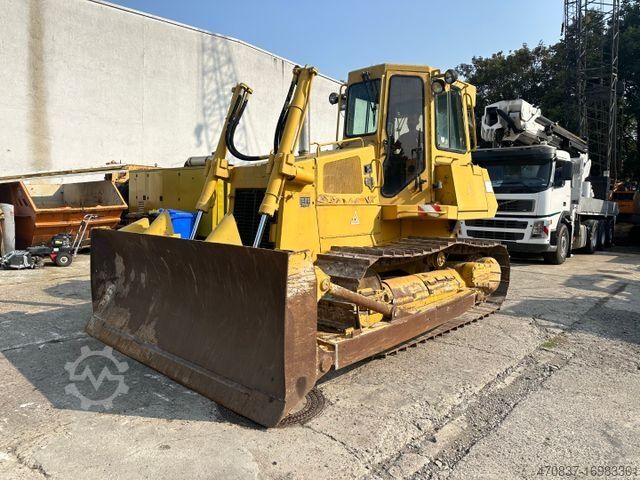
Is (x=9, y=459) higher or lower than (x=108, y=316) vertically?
lower

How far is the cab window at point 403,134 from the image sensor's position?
17.6ft

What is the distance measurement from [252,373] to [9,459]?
150 centimetres

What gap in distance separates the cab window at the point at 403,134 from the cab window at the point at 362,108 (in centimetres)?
18

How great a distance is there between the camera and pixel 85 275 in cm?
901

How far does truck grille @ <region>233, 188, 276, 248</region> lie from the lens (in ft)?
15.6

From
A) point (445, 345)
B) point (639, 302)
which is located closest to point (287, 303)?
point (445, 345)

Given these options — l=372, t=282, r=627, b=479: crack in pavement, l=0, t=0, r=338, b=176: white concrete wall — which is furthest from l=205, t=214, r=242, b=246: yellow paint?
l=0, t=0, r=338, b=176: white concrete wall

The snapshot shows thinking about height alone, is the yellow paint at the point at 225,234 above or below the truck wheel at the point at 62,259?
above

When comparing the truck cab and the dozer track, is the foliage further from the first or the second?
the dozer track

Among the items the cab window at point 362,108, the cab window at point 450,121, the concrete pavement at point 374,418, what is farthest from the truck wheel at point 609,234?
the cab window at point 362,108

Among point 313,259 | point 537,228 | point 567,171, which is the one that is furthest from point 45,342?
point 567,171

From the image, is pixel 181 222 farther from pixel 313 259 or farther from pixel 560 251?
→ pixel 560 251

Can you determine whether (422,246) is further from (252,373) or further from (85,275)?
(85,275)

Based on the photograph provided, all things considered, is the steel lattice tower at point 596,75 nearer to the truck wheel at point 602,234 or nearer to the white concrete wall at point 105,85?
the truck wheel at point 602,234
